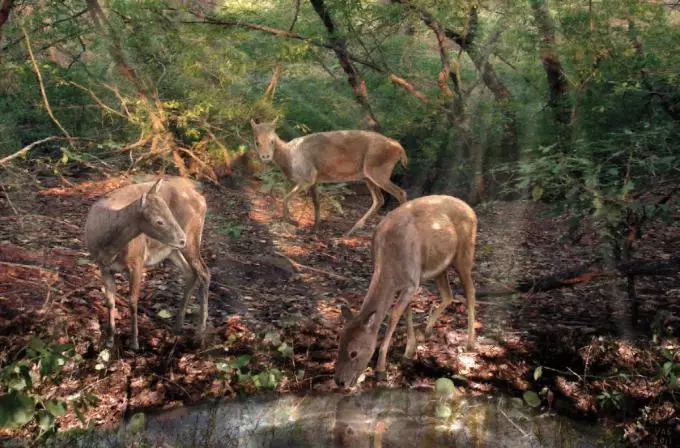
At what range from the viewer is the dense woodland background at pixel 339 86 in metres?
11.4

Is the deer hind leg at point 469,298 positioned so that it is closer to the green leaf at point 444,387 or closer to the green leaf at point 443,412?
the green leaf at point 444,387

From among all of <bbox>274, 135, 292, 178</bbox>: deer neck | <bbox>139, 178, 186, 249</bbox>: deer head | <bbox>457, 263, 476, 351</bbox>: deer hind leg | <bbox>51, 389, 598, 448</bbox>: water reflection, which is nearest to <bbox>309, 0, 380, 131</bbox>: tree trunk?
<bbox>274, 135, 292, 178</bbox>: deer neck

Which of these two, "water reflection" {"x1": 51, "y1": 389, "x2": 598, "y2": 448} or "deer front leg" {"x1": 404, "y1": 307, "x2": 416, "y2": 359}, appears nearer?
"water reflection" {"x1": 51, "y1": 389, "x2": 598, "y2": 448}

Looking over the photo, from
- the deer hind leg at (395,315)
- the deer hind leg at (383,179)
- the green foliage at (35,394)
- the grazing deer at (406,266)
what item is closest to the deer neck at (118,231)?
the green foliage at (35,394)

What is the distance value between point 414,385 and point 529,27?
33.1 ft

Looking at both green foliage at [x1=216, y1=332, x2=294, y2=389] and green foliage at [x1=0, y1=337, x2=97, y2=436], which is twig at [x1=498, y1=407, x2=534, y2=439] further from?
green foliage at [x1=0, y1=337, x2=97, y2=436]

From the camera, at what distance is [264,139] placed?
12.2 metres

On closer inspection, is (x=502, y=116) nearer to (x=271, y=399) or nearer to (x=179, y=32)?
(x=179, y=32)

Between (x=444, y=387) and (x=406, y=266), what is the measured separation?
1.17 meters

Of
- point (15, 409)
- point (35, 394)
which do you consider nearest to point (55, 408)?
point (15, 409)

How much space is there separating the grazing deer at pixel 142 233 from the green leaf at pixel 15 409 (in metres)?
1.57

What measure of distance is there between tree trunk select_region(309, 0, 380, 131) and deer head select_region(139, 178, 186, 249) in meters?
7.44

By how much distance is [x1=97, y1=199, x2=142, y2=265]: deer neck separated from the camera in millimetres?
6668

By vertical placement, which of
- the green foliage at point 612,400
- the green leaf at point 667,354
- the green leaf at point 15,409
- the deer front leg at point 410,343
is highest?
the green leaf at point 15,409
